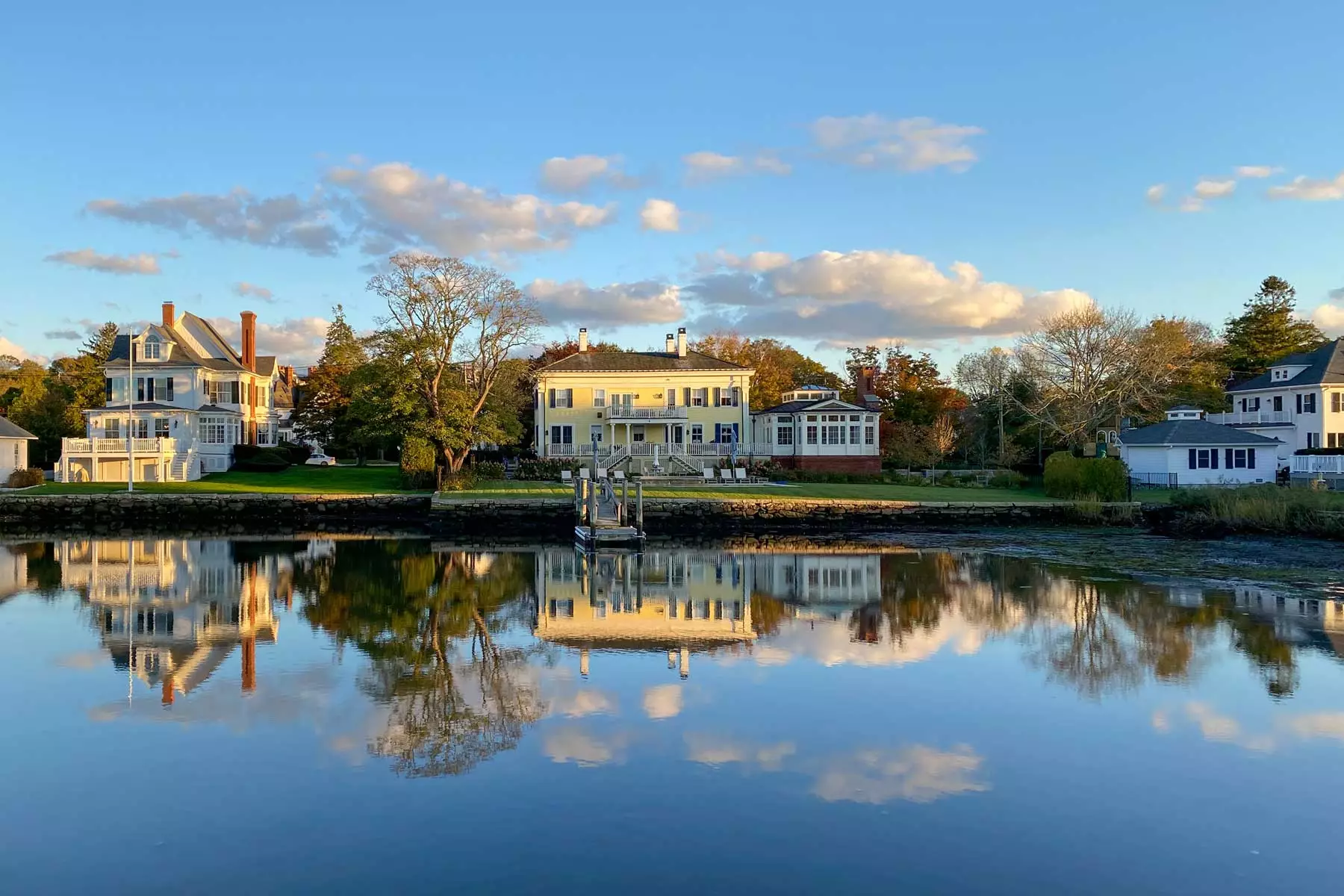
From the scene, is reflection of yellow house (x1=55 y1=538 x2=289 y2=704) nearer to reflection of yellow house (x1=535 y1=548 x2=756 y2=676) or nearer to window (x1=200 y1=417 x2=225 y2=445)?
reflection of yellow house (x1=535 y1=548 x2=756 y2=676)

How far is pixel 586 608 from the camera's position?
20.0 meters

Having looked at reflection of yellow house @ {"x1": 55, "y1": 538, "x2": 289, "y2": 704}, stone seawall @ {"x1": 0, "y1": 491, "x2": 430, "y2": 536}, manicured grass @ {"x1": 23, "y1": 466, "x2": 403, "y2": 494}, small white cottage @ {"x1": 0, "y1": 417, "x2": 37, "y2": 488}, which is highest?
small white cottage @ {"x1": 0, "y1": 417, "x2": 37, "y2": 488}

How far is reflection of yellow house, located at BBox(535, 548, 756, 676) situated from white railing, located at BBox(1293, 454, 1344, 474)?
31324 mm

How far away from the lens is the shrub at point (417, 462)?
4378cm

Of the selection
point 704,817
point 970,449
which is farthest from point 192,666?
point 970,449

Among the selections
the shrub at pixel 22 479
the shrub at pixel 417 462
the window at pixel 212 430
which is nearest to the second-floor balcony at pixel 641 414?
the shrub at pixel 417 462

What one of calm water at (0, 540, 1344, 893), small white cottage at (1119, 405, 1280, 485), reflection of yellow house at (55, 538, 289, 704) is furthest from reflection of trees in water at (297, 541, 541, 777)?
small white cottage at (1119, 405, 1280, 485)

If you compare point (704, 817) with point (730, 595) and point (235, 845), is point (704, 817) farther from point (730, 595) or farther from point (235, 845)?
point (730, 595)

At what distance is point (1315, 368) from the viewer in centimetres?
5247

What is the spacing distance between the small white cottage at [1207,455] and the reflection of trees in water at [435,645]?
32945 millimetres

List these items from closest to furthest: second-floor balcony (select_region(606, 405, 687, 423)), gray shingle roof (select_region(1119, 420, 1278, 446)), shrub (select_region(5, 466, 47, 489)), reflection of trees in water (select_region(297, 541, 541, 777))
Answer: reflection of trees in water (select_region(297, 541, 541, 777))
shrub (select_region(5, 466, 47, 489))
gray shingle roof (select_region(1119, 420, 1278, 446))
second-floor balcony (select_region(606, 405, 687, 423))

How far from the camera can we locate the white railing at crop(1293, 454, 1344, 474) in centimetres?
4325

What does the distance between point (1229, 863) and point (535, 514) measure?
32266mm

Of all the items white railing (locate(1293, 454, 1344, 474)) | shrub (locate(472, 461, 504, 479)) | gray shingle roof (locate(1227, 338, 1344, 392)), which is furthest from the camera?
gray shingle roof (locate(1227, 338, 1344, 392))
